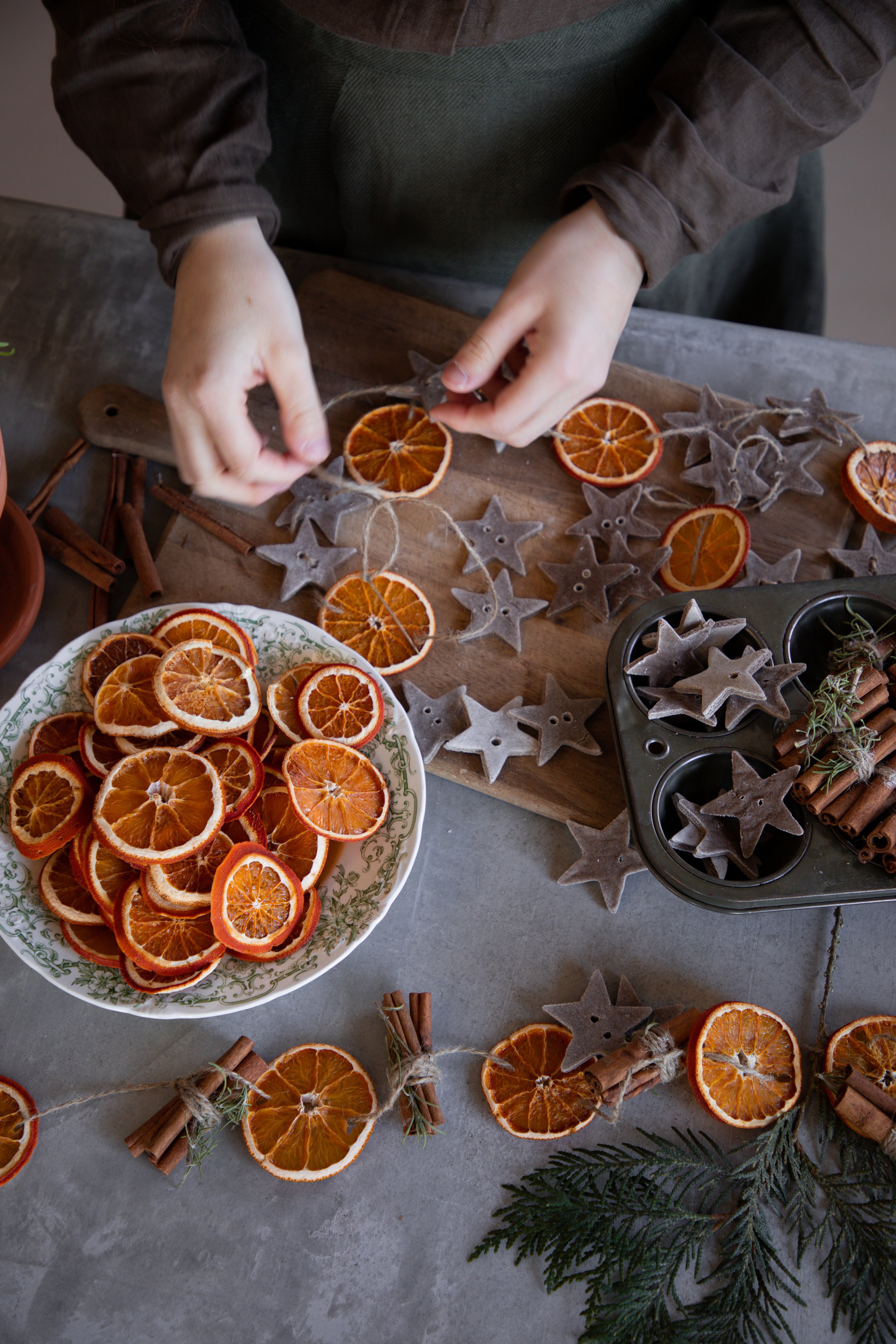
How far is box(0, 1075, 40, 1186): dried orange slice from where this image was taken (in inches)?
62.4

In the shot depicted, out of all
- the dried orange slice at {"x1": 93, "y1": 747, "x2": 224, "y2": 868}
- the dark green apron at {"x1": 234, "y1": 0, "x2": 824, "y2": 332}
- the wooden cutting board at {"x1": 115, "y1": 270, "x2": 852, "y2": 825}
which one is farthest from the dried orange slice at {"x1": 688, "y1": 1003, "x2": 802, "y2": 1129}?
the dark green apron at {"x1": 234, "y1": 0, "x2": 824, "y2": 332}

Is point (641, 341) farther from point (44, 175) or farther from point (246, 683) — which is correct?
point (44, 175)

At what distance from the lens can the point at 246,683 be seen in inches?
66.7

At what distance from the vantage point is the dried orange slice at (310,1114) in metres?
1.58

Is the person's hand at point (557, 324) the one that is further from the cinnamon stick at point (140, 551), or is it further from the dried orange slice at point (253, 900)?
the dried orange slice at point (253, 900)

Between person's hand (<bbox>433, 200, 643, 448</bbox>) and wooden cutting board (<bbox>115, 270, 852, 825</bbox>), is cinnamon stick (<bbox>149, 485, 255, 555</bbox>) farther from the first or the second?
person's hand (<bbox>433, 200, 643, 448</bbox>)

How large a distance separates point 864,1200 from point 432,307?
82.8 inches

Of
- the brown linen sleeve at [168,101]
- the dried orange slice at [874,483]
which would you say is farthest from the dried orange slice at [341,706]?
the dried orange slice at [874,483]

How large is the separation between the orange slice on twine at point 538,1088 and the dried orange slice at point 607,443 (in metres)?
1.19

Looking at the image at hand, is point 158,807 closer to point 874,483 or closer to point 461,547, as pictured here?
point 461,547

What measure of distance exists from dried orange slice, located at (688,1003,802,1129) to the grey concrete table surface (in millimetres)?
55

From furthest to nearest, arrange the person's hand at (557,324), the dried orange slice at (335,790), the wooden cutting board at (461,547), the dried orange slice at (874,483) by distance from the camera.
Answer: the dried orange slice at (874,483), the wooden cutting board at (461,547), the person's hand at (557,324), the dried orange slice at (335,790)

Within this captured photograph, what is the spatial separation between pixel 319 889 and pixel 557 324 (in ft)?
3.89

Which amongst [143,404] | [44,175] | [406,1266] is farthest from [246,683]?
[44,175]
